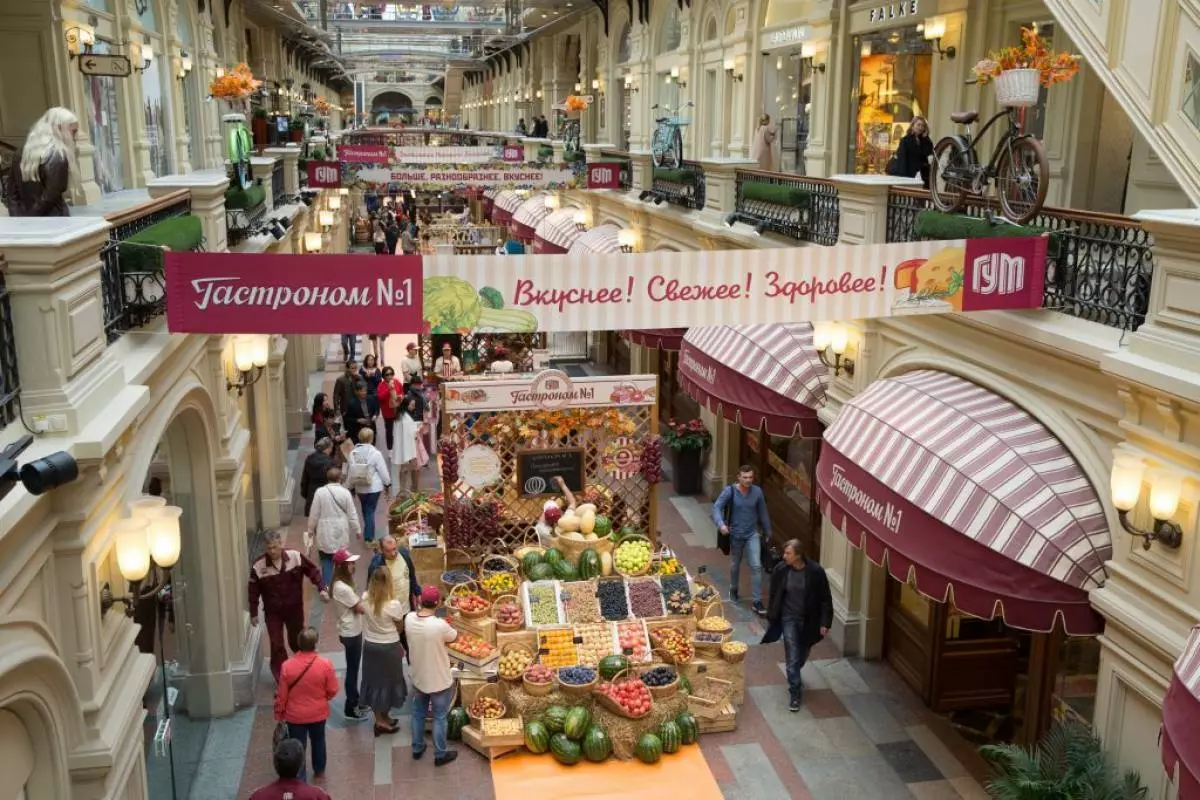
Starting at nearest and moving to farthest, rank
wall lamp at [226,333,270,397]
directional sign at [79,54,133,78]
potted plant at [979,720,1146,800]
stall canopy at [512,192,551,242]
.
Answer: potted plant at [979,720,1146,800], wall lamp at [226,333,270,397], directional sign at [79,54,133,78], stall canopy at [512,192,551,242]

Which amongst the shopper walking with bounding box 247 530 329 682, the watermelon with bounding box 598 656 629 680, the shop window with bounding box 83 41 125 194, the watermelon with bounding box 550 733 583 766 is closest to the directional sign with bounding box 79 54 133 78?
the shop window with bounding box 83 41 125 194

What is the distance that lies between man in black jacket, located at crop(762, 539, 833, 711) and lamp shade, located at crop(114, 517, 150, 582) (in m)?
5.59

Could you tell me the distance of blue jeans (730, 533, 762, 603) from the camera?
1197 cm

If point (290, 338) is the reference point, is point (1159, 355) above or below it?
above

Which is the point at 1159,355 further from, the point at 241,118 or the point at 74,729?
the point at 241,118

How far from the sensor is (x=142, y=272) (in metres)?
6.82

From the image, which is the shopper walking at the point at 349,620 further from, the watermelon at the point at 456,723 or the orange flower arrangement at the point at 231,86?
the orange flower arrangement at the point at 231,86

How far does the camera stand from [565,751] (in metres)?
8.70

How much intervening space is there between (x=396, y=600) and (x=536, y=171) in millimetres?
12317

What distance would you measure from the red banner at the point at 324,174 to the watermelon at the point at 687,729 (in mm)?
13078

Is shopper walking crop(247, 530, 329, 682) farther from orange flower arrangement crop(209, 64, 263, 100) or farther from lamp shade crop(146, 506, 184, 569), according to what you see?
orange flower arrangement crop(209, 64, 263, 100)

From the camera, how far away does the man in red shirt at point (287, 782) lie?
649cm

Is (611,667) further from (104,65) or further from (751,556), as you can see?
(104,65)

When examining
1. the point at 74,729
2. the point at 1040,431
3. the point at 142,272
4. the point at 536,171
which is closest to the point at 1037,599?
the point at 1040,431
